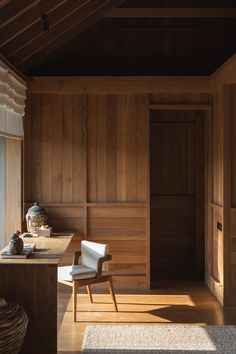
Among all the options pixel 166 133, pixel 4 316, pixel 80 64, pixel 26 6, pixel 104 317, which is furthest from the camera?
pixel 166 133

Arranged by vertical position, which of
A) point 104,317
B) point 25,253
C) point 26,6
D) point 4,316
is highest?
point 26,6

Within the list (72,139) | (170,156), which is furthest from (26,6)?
(170,156)

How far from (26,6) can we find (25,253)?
1.89 metres

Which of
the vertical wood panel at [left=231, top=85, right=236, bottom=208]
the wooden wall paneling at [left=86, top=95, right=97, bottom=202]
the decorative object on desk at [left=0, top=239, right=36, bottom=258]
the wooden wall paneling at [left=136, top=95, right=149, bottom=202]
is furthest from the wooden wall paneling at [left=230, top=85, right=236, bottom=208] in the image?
the decorative object on desk at [left=0, top=239, right=36, bottom=258]

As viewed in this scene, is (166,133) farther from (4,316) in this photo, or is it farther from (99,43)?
(4,316)

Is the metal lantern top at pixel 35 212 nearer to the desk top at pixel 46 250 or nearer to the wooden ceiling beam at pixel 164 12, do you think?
the desk top at pixel 46 250

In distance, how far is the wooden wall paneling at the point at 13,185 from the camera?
5582 mm

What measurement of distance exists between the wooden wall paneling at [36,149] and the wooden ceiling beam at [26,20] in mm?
1421

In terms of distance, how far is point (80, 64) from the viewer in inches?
247

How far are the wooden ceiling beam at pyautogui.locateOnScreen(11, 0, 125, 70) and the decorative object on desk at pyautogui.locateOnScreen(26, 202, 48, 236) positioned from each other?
1478 millimetres

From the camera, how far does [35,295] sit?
3.96 m

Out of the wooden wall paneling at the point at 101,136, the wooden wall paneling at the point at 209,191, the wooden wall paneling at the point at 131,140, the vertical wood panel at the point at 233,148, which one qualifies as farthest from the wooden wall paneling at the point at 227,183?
the wooden wall paneling at the point at 101,136

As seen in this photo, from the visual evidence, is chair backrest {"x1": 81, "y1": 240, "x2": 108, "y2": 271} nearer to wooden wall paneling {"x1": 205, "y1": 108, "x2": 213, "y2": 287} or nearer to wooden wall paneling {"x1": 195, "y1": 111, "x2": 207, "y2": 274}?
wooden wall paneling {"x1": 205, "y1": 108, "x2": 213, "y2": 287}

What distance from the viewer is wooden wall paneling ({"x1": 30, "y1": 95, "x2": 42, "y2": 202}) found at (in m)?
5.84
